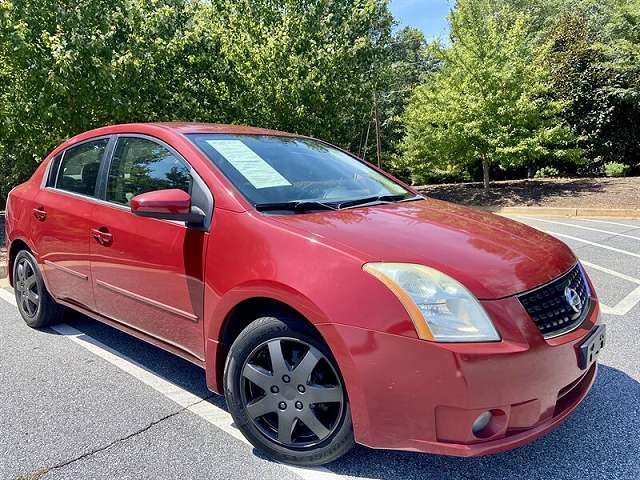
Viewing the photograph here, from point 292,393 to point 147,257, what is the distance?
1.18 m

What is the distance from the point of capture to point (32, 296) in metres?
4.12

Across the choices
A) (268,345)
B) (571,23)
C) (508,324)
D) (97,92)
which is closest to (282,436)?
(268,345)

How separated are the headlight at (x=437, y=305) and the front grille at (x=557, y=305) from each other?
0.24 m

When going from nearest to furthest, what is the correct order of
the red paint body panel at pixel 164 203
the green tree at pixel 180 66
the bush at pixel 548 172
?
1. the red paint body panel at pixel 164 203
2. the green tree at pixel 180 66
3. the bush at pixel 548 172

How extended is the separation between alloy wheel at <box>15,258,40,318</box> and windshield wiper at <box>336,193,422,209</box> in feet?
9.03

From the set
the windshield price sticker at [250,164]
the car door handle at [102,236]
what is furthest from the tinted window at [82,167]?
the windshield price sticker at [250,164]

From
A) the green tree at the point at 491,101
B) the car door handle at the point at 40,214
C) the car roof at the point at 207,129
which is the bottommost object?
the car door handle at the point at 40,214

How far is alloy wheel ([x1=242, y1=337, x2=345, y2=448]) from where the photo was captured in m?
2.15

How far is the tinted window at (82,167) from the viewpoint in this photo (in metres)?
3.43

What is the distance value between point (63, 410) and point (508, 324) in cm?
245

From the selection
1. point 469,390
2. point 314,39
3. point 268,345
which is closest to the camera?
point 469,390

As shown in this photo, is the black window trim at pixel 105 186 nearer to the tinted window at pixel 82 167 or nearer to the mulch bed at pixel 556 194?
the tinted window at pixel 82 167

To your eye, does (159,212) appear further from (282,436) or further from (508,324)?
(508,324)

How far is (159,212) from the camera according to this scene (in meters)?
2.49
